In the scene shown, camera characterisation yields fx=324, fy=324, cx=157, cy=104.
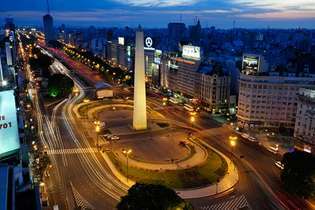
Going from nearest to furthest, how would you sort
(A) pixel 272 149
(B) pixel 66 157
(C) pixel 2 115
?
(C) pixel 2 115 → (B) pixel 66 157 → (A) pixel 272 149

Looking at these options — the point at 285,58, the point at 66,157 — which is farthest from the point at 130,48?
the point at 66,157

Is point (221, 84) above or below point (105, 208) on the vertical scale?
above

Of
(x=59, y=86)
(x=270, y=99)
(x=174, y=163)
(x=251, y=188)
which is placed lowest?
(x=251, y=188)

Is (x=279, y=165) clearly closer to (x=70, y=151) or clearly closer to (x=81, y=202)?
(x=81, y=202)

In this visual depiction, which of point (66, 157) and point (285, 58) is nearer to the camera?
point (66, 157)

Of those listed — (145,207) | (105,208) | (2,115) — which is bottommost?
(105,208)

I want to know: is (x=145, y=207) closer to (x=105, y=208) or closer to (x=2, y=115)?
(x=105, y=208)

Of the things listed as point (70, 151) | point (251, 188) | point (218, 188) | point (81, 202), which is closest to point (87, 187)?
point (81, 202)
